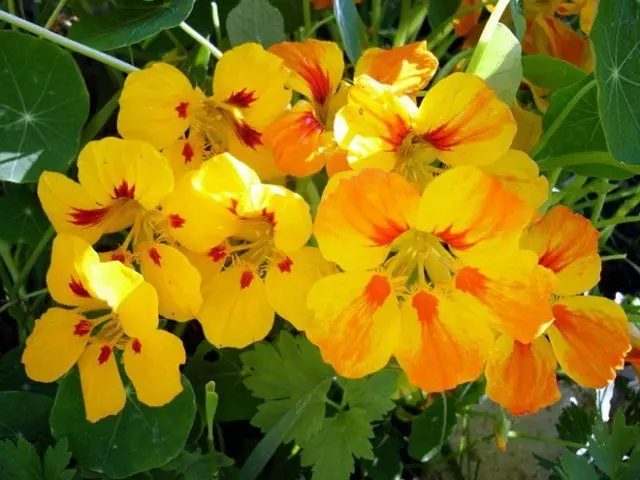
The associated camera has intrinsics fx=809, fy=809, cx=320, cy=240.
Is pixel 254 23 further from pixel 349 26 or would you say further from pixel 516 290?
pixel 516 290

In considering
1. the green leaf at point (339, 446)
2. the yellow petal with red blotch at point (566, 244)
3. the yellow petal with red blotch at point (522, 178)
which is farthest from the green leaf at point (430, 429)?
the yellow petal with red blotch at point (522, 178)

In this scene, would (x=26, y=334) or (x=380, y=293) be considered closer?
(x=380, y=293)

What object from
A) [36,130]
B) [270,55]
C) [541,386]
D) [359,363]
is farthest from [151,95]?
[541,386]

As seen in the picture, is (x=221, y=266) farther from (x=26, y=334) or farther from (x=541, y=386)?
(x=26, y=334)

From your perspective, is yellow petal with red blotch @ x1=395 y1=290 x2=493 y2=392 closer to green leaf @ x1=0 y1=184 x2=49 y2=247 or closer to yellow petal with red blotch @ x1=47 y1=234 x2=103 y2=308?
yellow petal with red blotch @ x1=47 y1=234 x2=103 y2=308

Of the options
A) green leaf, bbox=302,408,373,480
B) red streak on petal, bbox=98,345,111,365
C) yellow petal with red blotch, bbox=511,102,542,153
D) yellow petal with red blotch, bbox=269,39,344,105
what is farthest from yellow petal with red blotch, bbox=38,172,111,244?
yellow petal with red blotch, bbox=511,102,542,153

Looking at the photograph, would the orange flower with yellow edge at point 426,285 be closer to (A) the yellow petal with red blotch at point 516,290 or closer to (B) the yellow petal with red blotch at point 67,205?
Result: (A) the yellow petal with red blotch at point 516,290

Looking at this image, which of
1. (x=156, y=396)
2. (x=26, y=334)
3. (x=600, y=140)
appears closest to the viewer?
(x=156, y=396)
